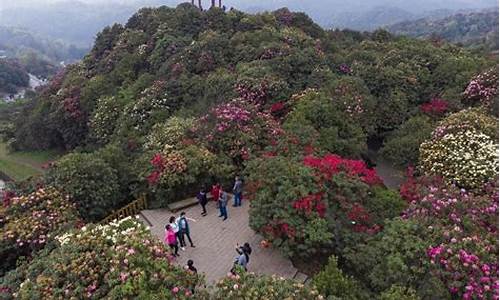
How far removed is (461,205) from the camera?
1048 cm

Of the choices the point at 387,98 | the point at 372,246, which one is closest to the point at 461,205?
the point at 372,246

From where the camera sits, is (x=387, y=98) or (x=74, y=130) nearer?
(x=387, y=98)

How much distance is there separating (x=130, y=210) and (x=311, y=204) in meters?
6.34

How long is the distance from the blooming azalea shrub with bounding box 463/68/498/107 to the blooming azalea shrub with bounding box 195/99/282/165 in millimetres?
8097

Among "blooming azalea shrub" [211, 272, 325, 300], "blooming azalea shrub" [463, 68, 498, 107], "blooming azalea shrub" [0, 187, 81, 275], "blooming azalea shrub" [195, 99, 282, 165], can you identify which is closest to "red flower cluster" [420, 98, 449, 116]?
"blooming azalea shrub" [463, 68, 498, 107]

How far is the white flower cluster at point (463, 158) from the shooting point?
1302 cm

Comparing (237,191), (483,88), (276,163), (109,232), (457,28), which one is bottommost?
(237,191)

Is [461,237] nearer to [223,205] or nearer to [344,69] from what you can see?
[223,205]

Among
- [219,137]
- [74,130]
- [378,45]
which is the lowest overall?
[74,130]

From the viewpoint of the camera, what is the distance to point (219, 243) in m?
12.1

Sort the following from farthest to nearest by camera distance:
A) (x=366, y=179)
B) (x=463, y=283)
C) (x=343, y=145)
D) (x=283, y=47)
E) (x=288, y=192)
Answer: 1. (x=283, y=47)
2. (x=343, y=145)
3. (x=366, y=179)
4. (x=288, y=192)
5. (x=463, y=283)

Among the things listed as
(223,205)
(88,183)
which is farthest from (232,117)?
(88,183)

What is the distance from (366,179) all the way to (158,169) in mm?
6446

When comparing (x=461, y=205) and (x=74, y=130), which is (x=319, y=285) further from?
(x=74, y=130)
